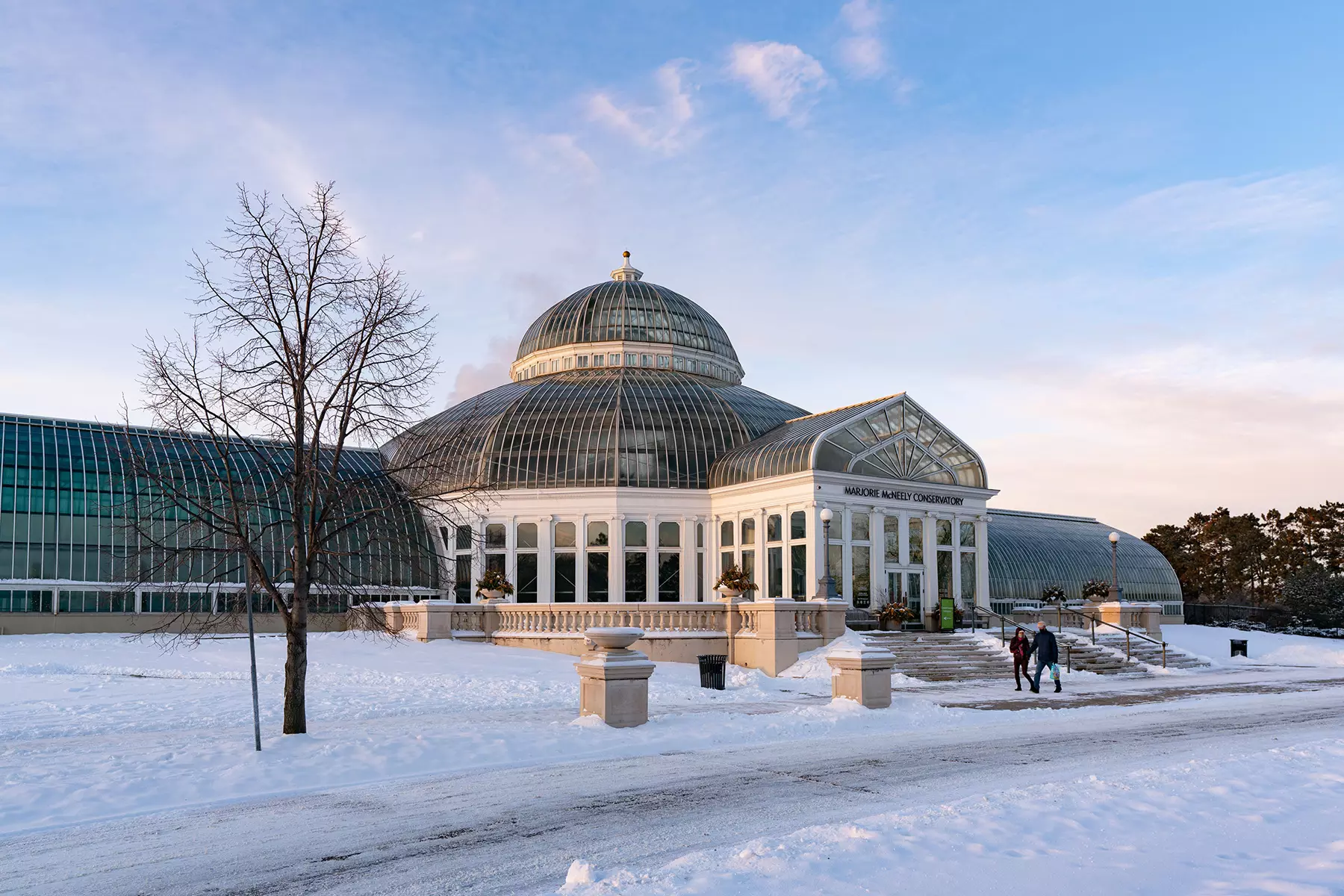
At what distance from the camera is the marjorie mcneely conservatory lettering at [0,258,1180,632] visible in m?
36.8

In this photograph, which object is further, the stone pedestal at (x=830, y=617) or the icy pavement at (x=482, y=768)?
the stone pedestal at (x=830, y=617)

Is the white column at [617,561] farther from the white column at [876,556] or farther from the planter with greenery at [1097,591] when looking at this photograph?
the planter with greenery at [1097,591]

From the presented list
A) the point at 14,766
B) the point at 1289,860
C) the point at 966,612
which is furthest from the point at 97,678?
the point at 966,612

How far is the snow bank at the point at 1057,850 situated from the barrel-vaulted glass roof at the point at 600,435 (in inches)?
1191

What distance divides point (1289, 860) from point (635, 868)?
18.6ft

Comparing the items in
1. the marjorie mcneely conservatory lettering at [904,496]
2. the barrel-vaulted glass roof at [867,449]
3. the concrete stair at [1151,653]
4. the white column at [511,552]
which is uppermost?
the barrel-vaulted glass roof at [867,449]

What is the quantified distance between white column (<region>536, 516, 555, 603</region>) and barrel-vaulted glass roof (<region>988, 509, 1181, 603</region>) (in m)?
21.9

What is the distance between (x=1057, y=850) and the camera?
31.3 feet

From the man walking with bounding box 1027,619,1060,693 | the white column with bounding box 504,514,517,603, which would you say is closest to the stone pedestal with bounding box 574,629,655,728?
the man walking with bounding box 1027,619,1060,693

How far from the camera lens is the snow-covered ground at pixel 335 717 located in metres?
13.3

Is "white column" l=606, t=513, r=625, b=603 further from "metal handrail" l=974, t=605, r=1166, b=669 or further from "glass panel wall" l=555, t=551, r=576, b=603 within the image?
"metal handrail" l=974, t=605, r=1166, b=669

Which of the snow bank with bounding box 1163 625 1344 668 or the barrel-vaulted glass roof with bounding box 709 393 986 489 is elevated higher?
the barrel-vaulted glass roof with bounding box 709 393 986 489

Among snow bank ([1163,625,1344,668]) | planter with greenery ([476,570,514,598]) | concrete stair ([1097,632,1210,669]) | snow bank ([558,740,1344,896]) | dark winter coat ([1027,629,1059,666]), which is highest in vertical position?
planter with greenery ([476,570,514,598])

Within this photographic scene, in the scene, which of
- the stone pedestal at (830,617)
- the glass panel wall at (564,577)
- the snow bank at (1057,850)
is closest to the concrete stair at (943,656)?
the stone pedestal at (830,617)
